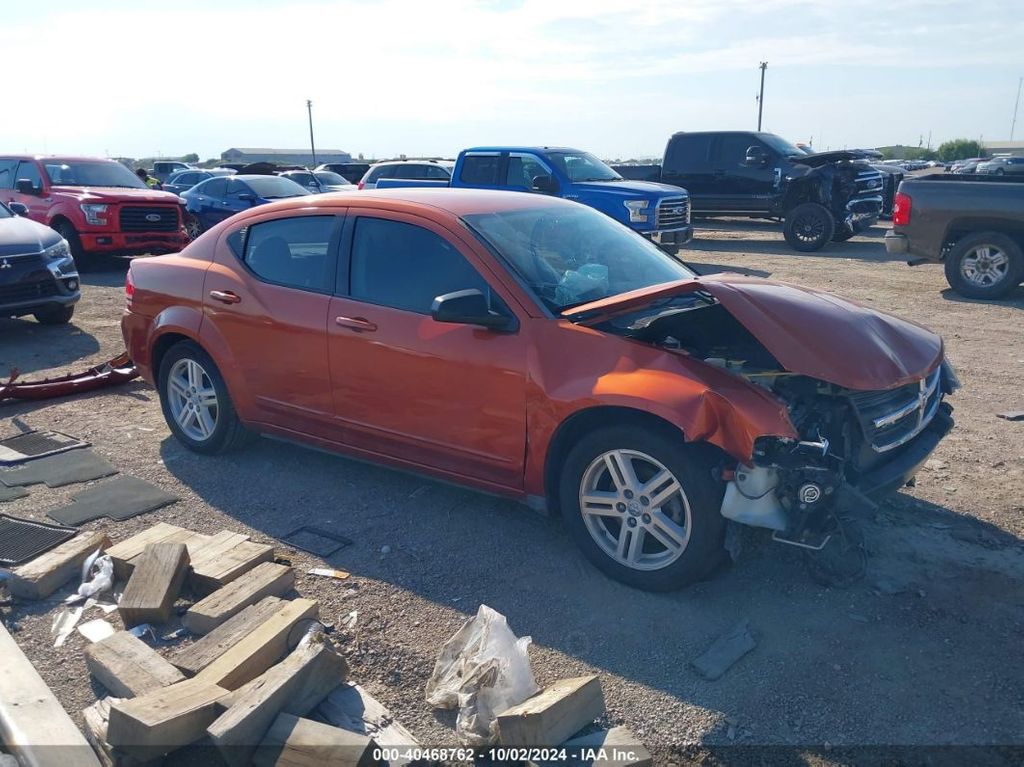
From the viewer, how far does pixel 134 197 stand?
46.5 feet

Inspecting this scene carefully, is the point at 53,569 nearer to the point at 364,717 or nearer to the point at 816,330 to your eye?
the point at 364,717

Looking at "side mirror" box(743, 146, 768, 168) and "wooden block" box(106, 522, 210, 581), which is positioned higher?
"side mirror" box(743, 146, 768, 168)

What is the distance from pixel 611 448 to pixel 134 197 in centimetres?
1268

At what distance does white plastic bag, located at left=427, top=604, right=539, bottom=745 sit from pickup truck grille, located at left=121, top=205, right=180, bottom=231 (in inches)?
504

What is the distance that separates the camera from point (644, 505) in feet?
12.7

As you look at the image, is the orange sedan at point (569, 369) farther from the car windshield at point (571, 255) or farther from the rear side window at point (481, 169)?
the rear side window at point (481, 169)

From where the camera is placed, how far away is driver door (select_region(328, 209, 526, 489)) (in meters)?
4.24

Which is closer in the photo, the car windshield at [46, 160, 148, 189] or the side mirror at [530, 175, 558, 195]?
the side mirror at [530, 175, 558, 195]

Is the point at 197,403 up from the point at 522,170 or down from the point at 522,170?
down

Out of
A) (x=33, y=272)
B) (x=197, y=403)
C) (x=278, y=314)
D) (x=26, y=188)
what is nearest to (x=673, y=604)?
(x=278, y=314)

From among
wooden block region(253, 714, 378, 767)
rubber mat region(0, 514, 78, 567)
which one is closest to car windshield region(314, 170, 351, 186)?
rubber mat region(0, 514, 78, 567)

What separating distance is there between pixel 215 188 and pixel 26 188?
14.7ft

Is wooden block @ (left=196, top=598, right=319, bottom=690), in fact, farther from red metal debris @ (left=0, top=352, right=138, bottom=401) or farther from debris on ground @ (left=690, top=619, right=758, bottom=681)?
red metal debris @ (left=0, top=352, right=138, bottom=401)

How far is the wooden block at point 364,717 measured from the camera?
2.96 meters
